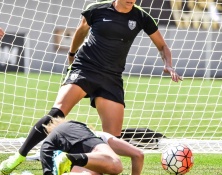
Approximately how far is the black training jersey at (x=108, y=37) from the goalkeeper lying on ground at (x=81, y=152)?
972 mm

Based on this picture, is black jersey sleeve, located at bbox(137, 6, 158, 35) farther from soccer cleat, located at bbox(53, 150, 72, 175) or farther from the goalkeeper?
soccer cleat, located at bbox(53, 150, 72, 175)

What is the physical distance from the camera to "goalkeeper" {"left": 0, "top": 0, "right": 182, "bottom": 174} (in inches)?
272

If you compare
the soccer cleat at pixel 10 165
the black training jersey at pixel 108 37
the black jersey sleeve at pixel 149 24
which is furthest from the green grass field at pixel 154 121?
the black jersey sleeve at pixel 149 24

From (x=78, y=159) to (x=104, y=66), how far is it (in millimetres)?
1596

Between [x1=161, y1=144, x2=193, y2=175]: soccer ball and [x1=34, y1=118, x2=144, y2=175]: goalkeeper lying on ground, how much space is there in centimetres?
67

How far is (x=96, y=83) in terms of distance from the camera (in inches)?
274

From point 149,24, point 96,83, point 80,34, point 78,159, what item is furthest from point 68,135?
point 149,24

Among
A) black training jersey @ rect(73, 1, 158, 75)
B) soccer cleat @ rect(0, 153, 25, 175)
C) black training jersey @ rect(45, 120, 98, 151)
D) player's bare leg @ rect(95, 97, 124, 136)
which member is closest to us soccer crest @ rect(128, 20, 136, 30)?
black training jersey @ rect(73, 1, 158, 75)

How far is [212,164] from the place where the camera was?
8023 mm

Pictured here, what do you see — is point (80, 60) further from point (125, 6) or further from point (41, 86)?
point (41, 86)

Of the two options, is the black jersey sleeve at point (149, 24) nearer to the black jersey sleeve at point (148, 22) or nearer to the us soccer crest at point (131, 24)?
the black jersey sleeve at point (148, 22)

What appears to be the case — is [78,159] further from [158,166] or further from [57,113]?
[158,166]

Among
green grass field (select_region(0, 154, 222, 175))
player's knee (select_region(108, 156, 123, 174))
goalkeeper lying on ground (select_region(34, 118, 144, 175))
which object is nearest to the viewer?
goalkeeper lying on ground (select_region(34, 118, 144, 175))

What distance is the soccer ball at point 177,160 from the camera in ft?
22.2
